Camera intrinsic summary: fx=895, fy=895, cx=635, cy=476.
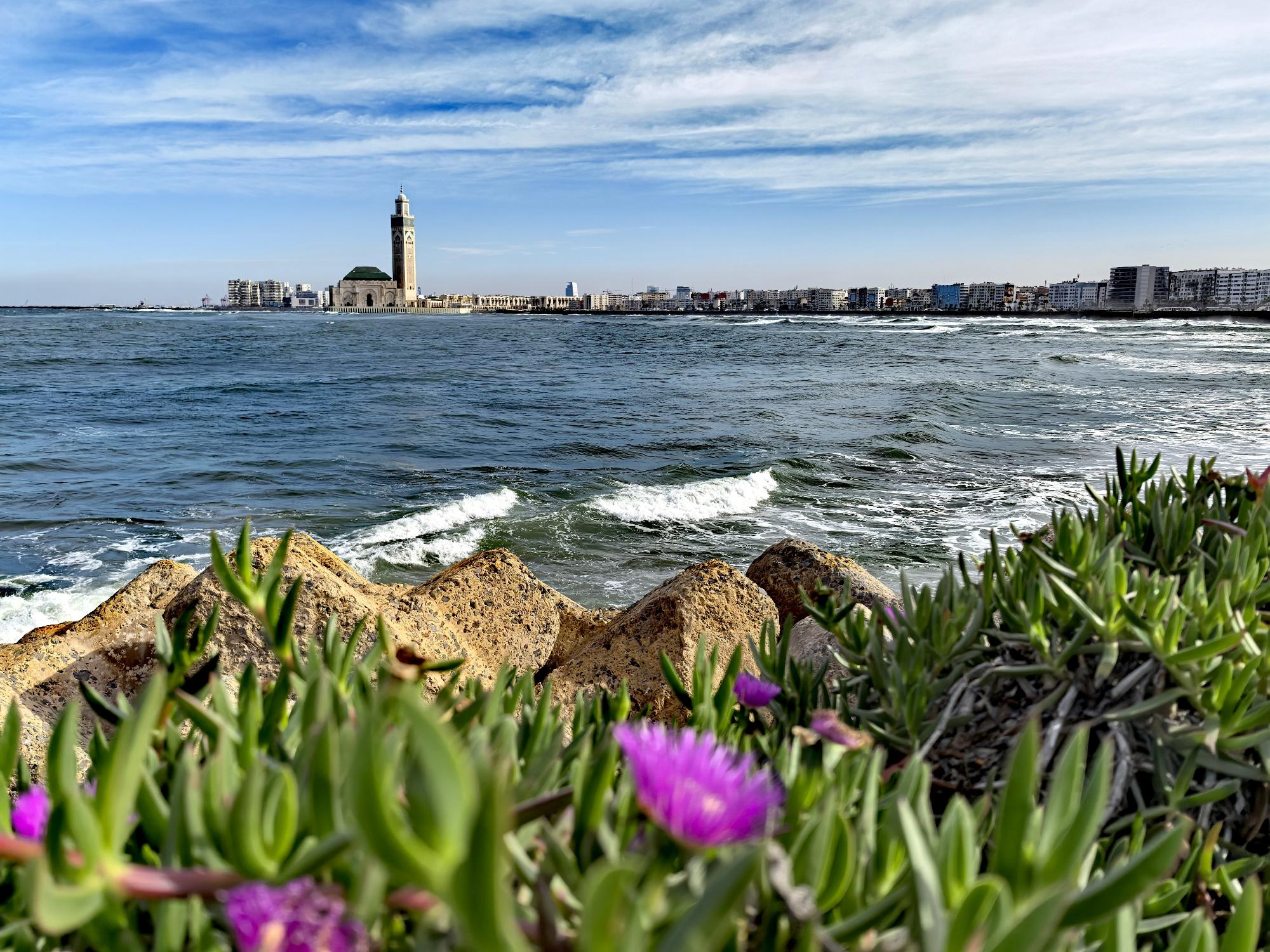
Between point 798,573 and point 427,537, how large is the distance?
19.7 ft

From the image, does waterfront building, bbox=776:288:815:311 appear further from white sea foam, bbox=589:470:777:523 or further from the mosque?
white sea foam, bbox=589:470:777:523

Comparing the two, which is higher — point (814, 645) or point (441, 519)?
point (814, 645)

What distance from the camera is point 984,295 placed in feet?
599

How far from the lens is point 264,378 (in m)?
31.7

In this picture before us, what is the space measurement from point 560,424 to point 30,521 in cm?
1102

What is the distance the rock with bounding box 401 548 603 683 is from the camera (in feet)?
15.4

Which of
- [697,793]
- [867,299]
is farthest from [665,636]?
[867,299]

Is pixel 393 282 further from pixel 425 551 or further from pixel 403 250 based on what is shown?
pixel 425 551

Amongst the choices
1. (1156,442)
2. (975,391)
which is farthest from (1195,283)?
(1156,442)

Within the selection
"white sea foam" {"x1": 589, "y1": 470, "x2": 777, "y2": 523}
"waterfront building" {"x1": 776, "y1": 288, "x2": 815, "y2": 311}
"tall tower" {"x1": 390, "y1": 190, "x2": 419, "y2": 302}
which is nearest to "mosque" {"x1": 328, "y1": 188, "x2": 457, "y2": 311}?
"tall tower" {"x1": 390, "y1": 190, "x2": 419, "y2": 302}

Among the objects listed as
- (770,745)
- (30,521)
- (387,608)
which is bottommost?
(30,521)

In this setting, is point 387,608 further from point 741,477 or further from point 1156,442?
point 1156,442

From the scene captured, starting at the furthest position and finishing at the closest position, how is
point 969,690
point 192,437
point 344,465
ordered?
point 192,437 < point 344,465 < point 969,690

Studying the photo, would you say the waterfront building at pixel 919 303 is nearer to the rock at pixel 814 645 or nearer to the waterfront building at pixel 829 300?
the waterfront building at pixel 829 300
